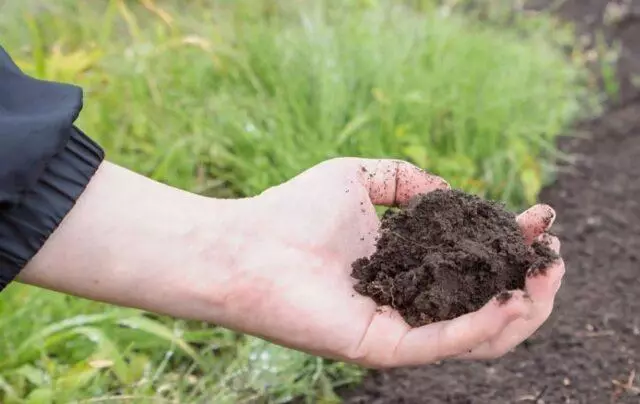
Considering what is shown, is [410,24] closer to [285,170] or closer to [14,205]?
[285,170]

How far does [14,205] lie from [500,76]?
2171 mm

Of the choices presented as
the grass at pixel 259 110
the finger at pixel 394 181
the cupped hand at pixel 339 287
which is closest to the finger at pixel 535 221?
the cupped hand at pixel 339 287

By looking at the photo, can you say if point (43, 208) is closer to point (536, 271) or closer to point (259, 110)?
point (536, 271)

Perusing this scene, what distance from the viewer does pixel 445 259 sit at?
1.60m

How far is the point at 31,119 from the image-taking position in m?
1.42

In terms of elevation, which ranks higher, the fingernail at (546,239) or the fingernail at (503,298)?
the fingernail at (546,239)

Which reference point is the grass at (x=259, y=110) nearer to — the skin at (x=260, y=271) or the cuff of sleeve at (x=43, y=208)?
the skin at (x=260, y=271)

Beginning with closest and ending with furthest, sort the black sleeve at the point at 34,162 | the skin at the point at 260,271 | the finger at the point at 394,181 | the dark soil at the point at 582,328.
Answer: the black sleeve at the point at 34,162
the skin at the point at 260,271
the finger at the point at 394,181
the dark soil at the point at 582,328

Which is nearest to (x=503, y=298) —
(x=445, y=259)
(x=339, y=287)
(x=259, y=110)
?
(x=445, y=259)

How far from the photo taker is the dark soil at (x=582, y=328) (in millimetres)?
2006

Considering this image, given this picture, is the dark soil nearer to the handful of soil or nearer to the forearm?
the handful of soil

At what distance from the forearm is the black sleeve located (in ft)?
0.13

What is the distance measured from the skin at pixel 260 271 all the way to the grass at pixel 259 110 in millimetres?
459

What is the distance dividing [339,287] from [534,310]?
0.34m
